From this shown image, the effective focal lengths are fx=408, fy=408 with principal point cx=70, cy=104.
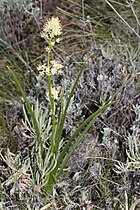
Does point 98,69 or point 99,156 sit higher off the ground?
point 98,69

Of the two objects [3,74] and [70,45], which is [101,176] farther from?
[70,45]

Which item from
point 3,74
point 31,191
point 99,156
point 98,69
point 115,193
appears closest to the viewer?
point 31,191

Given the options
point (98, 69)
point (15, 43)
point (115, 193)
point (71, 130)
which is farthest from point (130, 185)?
point (15, 43)

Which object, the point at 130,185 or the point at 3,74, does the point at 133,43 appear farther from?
the point at 130,185

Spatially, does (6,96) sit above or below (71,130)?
above

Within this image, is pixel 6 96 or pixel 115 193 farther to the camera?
pixel 6 96

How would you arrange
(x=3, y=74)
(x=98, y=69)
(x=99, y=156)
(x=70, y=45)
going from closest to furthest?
(x=99, y=156)
(x=98, y=69)
(x=3, y=74)
(x=70, y=45)

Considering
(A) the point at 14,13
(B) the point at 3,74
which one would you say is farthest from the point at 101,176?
(A) the point at 14,13

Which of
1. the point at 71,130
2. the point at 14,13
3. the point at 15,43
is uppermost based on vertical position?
the point at 14,13

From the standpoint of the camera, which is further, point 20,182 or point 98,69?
point 98,69
